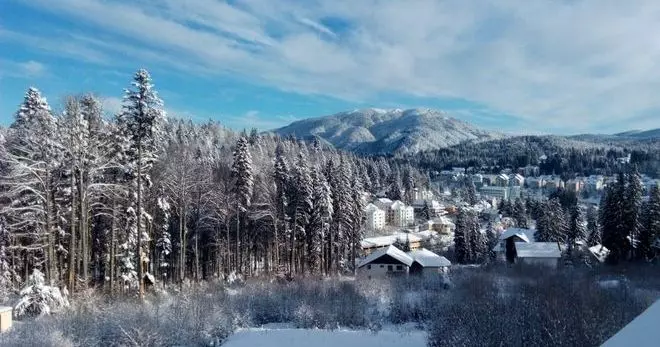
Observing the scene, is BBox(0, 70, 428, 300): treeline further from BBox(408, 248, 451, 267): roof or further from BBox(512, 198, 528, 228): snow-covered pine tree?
BBox(512, 198, 528, 228): snow-covered pine tree

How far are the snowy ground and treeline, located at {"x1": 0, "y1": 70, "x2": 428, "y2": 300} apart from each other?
7.69 metres

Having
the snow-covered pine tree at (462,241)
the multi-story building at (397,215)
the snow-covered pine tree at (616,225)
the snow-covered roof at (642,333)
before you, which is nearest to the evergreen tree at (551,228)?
the snow-covered pine tree at (462,241)

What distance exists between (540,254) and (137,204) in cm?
4076

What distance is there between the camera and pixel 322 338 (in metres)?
16.1

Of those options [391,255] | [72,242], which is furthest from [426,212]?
[72,242]

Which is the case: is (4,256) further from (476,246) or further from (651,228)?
(476,246)

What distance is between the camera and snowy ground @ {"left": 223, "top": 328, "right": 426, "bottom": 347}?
15.4 m

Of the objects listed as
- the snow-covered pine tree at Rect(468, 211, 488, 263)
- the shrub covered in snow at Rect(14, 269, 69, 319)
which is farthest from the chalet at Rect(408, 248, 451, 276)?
the shrub covered in snow at Rect(14, 269, 69, 319)

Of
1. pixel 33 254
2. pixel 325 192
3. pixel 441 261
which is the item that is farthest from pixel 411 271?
pixel 33 254

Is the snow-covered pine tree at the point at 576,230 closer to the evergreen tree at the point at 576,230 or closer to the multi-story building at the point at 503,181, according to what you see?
the evergreen tree at the point at 576,230

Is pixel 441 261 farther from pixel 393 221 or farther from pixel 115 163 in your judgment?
pixel 393 221

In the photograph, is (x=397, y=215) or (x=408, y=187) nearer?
(x=397, y=215)

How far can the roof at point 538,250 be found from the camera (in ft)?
157

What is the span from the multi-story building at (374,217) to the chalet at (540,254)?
161 feet
